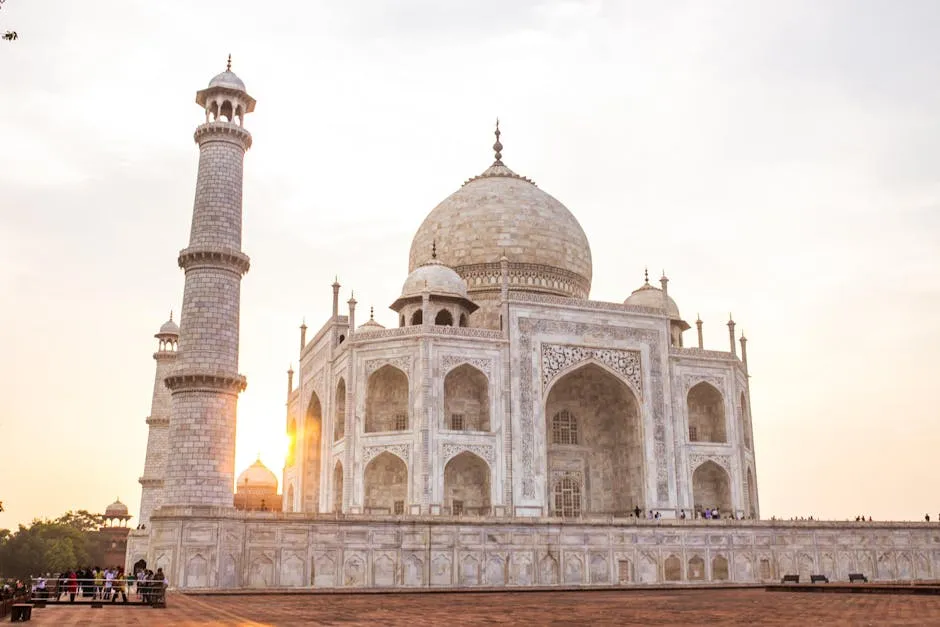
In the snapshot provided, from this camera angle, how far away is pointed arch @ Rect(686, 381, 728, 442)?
97.9ft

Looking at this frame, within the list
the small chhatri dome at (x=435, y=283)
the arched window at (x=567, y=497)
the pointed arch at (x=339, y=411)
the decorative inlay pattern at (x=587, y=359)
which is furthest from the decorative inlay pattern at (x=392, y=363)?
the arched window at (x=567, y=497)

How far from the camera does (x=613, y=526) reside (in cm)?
2169

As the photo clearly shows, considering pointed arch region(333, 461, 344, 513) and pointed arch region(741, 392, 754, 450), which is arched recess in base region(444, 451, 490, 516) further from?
pointed arch region(741, 392, 754, 450)

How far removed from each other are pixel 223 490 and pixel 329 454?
10.3m

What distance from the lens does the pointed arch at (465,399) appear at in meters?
27.4

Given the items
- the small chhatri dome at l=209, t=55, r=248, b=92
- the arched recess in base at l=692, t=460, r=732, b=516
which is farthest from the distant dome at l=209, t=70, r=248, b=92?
the arched recess in base at l=692, t=460, r=732, b=516

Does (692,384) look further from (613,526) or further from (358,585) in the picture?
(358,585)

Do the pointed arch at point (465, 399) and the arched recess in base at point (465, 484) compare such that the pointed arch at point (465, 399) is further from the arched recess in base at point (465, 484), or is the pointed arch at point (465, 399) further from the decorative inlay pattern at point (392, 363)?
the decorative inlay pattern at point (392, 363)

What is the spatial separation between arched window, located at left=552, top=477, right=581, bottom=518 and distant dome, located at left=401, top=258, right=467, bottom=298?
664 centimetres

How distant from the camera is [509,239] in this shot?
32.8 m

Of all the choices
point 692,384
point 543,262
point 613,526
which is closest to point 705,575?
point 613,526

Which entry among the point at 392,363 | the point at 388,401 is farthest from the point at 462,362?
the point at 388,401

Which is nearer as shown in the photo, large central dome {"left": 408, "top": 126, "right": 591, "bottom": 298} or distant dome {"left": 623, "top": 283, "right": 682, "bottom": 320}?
large central dome {"left": 408, "top": 126, "right": 591, "bottom": 298}

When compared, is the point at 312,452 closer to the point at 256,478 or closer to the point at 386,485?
the point at 386,485
